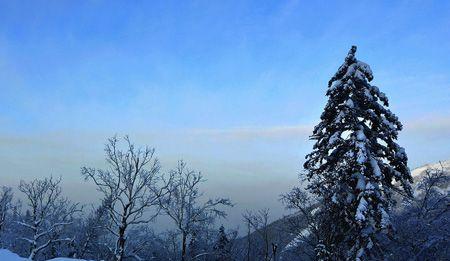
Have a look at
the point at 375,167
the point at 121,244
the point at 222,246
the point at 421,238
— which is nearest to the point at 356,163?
the point at 375,167

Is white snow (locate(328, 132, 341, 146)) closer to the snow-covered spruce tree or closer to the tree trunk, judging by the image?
the snow-covered spruce tree

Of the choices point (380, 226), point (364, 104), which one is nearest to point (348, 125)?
point (364, 104)

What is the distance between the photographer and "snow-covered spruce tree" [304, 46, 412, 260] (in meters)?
18.0

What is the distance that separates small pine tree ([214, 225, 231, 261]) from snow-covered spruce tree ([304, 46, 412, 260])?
120 ft

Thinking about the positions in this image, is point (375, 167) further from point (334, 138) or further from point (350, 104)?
point (350, 104)

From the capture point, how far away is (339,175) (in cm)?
1945

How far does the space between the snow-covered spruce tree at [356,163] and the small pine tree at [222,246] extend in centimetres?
3648

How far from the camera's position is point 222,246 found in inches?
2194

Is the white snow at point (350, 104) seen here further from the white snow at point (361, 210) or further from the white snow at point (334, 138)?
the white snow at point (361, 210)

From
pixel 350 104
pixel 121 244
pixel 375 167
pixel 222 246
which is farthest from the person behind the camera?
pixel 222 246

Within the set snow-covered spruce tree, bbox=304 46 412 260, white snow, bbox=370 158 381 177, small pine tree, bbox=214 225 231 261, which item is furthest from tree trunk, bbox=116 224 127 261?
small pine tree, bbox=214 225 231 261

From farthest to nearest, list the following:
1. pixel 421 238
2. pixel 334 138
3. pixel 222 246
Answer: pixel 222 246, pixel 334 138, pixel 421 238

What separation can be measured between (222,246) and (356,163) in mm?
40316

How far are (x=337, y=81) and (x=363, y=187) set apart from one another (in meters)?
5.65
